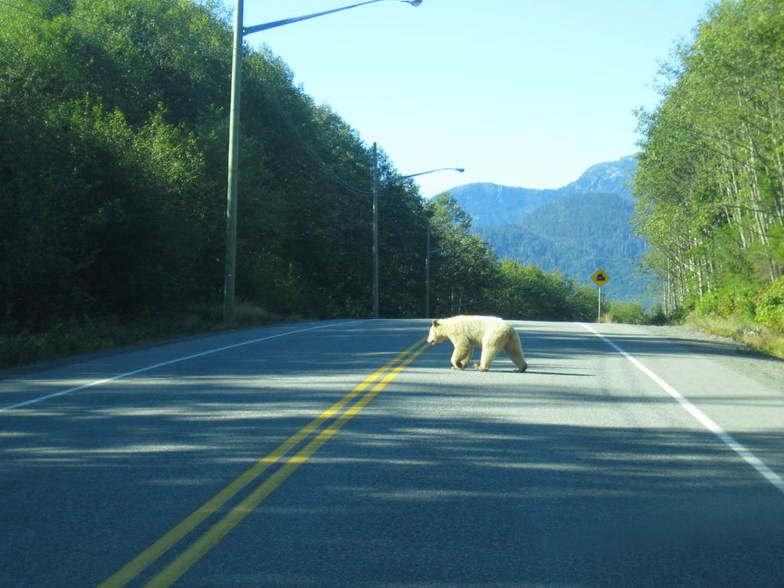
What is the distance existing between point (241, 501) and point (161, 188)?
23688mm

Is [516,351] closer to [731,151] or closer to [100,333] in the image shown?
[100,333]

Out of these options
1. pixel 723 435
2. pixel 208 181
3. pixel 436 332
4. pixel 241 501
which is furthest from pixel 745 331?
pixel 241 501

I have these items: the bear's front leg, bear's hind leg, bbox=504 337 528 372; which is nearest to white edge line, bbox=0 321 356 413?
the bear's front leg

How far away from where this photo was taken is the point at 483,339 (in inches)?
558

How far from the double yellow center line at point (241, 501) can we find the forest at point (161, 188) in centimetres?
882

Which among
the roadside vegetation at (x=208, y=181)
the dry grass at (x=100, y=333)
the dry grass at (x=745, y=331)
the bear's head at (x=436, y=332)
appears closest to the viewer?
the bear's head at (x=436, y=332)

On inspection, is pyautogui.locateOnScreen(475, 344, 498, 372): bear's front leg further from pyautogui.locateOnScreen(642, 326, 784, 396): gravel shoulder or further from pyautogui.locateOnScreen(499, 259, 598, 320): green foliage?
pyautogui.locateOnScreen(499, 259, 598, 320): green foliage

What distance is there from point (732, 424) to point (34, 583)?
7508mm

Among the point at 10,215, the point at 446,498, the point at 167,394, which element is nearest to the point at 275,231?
the point at 10,215

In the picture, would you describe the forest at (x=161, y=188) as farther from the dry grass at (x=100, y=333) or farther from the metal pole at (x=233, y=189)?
the metal pole at (x=233, y=189)

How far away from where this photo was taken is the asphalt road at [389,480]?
16.8 ft

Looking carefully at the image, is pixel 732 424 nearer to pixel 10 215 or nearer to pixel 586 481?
pixel 586 481

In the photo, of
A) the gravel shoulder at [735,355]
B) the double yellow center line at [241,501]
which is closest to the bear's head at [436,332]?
the double yellow center line at [241,501]

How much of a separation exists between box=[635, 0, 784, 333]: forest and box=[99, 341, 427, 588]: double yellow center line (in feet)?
66.1
